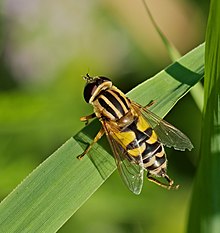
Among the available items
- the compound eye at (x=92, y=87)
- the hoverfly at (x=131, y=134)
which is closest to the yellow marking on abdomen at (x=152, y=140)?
the hoverfly at (x=131, y=134)

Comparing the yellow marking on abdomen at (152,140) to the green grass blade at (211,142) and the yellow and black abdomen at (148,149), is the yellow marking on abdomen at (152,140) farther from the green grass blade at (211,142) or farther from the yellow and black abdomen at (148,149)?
the green grass blade at (211,142)

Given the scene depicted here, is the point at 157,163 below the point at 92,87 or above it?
below

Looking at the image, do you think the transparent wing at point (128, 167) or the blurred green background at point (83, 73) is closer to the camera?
the transparent wing at point (128, 167)

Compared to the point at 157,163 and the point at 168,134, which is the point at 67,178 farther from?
the point at 168,134

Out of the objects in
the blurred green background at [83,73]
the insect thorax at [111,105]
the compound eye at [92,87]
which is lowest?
the blurred green background at [83,73]

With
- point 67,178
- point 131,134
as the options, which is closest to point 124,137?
point 131,134

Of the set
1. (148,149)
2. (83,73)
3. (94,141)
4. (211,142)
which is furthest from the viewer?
(83,73)
